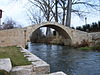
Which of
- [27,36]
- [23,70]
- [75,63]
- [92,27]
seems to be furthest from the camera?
[92,27]

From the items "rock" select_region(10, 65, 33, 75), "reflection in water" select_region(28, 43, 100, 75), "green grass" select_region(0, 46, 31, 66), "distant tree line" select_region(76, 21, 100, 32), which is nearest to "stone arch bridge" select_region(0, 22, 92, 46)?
"distant tree line" select_region(76, 21, 100, 32)

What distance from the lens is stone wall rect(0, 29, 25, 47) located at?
14.3 meters

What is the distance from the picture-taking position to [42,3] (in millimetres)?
25016

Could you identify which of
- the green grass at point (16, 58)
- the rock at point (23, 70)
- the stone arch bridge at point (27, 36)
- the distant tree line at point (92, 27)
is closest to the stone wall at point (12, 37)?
the stone arch bridge at point (27, 36)

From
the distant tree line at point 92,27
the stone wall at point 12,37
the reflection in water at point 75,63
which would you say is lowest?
the reflection in water at point 75,63

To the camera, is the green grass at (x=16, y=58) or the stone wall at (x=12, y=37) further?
the stone wall at (x=12, y=37)

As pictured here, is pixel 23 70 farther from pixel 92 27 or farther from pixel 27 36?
pixel 92 27

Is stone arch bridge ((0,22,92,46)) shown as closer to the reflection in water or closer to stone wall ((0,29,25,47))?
stone wall ((0,29,25,47))

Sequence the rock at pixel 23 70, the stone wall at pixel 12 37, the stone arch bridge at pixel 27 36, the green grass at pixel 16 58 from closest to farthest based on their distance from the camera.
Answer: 1. the rock at pixel 23 70
2. the green grass at pixel 16 58
3. the stone wall at pixel 12 37
4. the stone arch bridge at pixel 27 36

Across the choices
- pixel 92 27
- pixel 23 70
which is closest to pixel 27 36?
pixel 92 27

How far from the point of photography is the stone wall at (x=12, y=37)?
564 inches

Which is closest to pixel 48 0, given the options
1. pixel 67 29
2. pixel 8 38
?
pixel 67 29

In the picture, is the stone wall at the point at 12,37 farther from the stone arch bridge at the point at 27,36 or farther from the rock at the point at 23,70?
the rock at the point at 23,70

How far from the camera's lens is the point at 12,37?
14805mm
